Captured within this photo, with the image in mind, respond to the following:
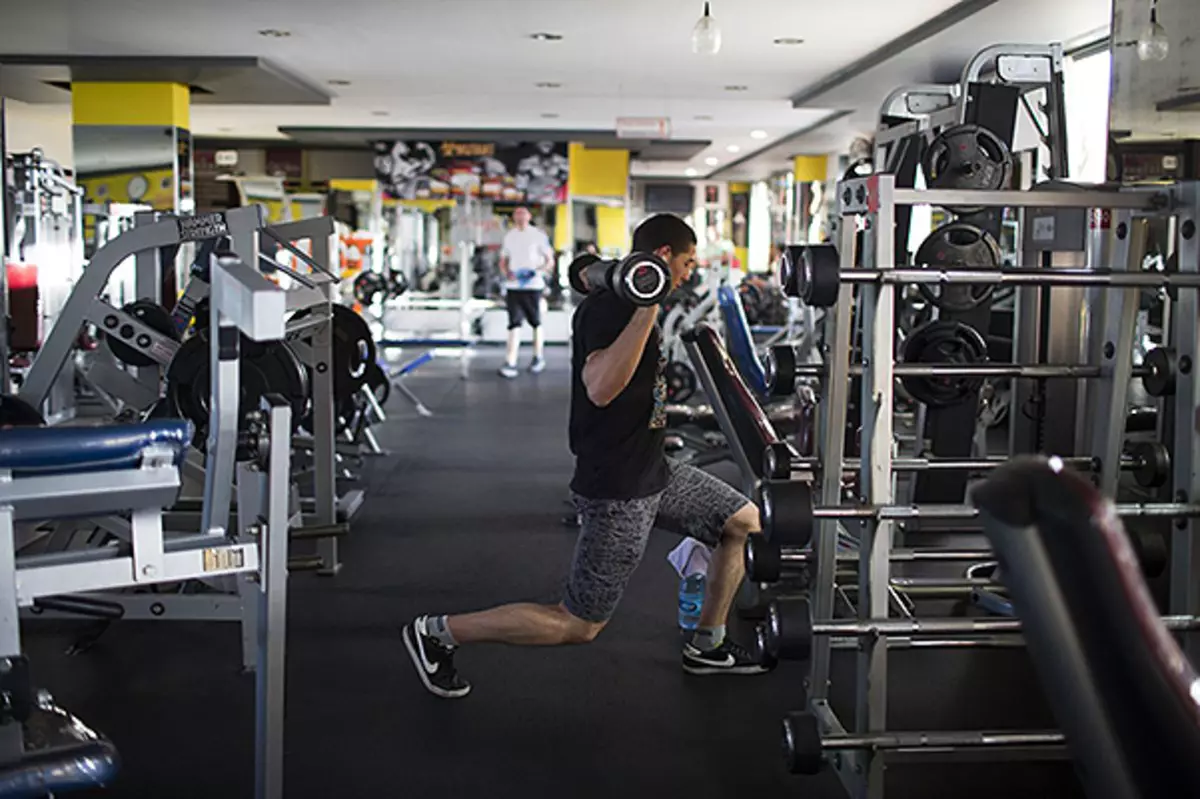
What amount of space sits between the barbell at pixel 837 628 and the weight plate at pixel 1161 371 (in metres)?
0.53

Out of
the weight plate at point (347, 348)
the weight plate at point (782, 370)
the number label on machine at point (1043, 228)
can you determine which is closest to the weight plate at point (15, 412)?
the weight plate at point (782, 370)

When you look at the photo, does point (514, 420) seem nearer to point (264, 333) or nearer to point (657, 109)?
point (657, 109)

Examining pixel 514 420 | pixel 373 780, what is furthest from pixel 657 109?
pixel 373 780

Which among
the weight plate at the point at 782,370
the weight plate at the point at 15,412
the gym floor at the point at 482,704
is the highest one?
the weight plate at the point at 782,370

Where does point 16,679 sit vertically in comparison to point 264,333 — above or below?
below

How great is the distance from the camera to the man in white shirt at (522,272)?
11.9m

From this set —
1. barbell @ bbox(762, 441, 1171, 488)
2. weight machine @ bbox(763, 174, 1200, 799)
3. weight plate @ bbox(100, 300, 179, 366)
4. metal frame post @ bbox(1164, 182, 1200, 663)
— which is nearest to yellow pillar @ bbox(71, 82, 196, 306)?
weight plate @ bbox(100, 300, 179, 366)

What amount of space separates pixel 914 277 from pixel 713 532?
1.13 metres

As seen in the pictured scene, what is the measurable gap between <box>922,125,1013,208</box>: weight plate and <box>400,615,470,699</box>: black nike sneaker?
6.99ft

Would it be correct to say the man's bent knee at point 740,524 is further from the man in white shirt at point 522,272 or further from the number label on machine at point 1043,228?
the man in white shirt at point 522,272

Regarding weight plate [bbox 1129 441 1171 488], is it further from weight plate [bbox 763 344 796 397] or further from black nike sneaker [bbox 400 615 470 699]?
black nike sneaker [bbox 400 615 470 699]

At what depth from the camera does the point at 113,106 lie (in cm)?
1066

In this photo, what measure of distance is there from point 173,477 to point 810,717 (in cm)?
137

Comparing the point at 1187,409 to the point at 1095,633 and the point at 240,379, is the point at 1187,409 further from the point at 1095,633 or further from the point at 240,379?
the point at 240,379
